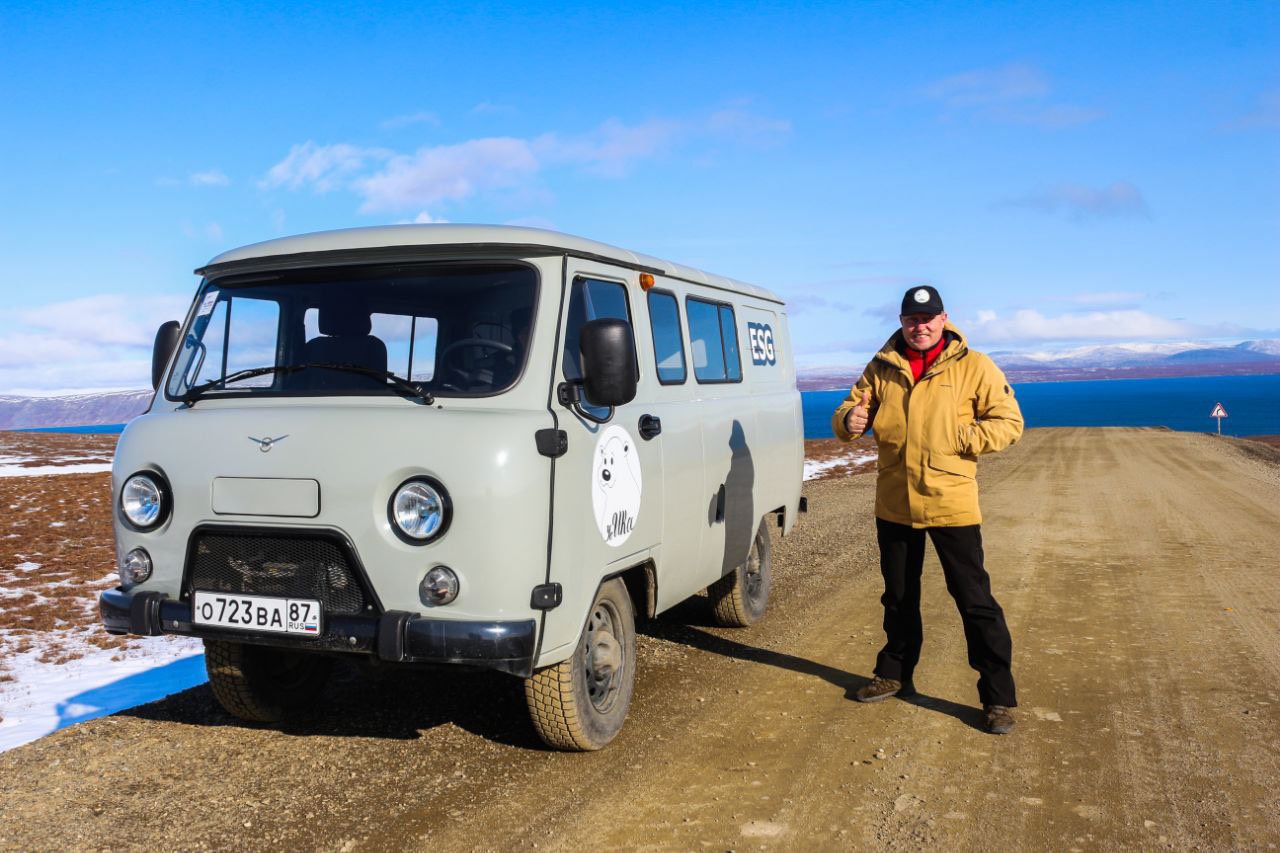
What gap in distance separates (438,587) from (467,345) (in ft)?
3.94

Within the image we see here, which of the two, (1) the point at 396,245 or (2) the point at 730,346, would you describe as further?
(2) the point at 730,346

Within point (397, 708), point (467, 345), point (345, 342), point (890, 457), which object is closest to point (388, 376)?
point (467, 345)

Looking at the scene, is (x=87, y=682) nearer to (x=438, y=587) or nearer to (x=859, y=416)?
(x=438, y=587)

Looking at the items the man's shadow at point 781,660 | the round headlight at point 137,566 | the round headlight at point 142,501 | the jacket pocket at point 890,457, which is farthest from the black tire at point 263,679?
the jacket pocket at point 890,457

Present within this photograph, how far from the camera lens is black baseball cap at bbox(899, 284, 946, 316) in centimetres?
499

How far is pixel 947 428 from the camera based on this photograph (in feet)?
16.4

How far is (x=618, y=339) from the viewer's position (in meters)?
4.20

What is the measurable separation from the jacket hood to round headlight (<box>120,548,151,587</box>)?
368cm

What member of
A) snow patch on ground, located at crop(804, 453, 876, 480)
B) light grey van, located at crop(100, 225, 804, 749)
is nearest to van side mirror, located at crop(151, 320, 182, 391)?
light grey van, located at crop(100, 225, 804, 749)

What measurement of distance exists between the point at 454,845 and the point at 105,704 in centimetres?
470

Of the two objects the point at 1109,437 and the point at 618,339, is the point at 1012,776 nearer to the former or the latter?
the point at 618,339

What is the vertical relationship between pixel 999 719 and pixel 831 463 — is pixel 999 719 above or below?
above

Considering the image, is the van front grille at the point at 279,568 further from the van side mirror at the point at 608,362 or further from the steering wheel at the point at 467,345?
the van side mirror at the point at 608,362

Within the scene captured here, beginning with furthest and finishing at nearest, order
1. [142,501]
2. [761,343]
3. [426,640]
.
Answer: [761,343]
[142,501]
[426,640]
